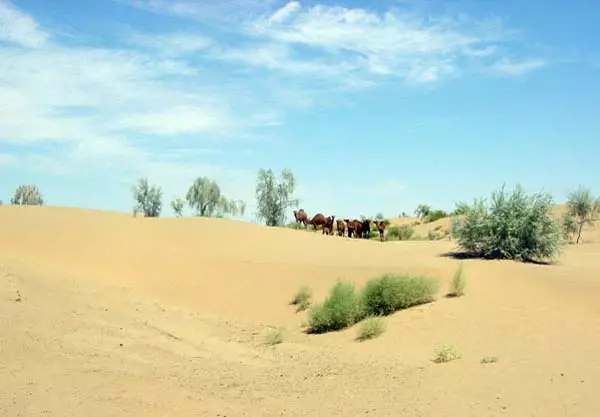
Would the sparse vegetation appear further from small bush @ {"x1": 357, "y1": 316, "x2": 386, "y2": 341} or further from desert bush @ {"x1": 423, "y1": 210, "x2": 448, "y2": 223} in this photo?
desert bush @ {"x1": 423, "y1": 210, "x2": 448, "y2": 223}

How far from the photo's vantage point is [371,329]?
14438 mm

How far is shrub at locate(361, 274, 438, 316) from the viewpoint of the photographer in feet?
53.0

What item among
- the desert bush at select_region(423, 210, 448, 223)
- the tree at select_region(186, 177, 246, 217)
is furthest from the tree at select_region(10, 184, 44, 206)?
the desert bush at select_region(423, 210, 448, 223)

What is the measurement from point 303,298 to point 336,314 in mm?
3450

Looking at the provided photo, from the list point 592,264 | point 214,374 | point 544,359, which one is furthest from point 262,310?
point 592,264

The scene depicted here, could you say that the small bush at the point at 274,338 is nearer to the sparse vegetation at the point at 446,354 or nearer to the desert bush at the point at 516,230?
the sparse vegetation at the point at 446,354

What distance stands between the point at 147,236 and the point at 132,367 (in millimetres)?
15849

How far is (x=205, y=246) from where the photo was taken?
26.0 meters

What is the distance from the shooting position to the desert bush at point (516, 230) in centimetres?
2162

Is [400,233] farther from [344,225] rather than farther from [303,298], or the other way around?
[303,298]

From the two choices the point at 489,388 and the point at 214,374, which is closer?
the point at 489,388

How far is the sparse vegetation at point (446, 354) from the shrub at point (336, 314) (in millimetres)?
3920

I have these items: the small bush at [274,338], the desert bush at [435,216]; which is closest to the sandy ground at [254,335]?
the small bush at [274,338]

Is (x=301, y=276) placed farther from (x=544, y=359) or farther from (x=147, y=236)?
(x=544, y=359)
